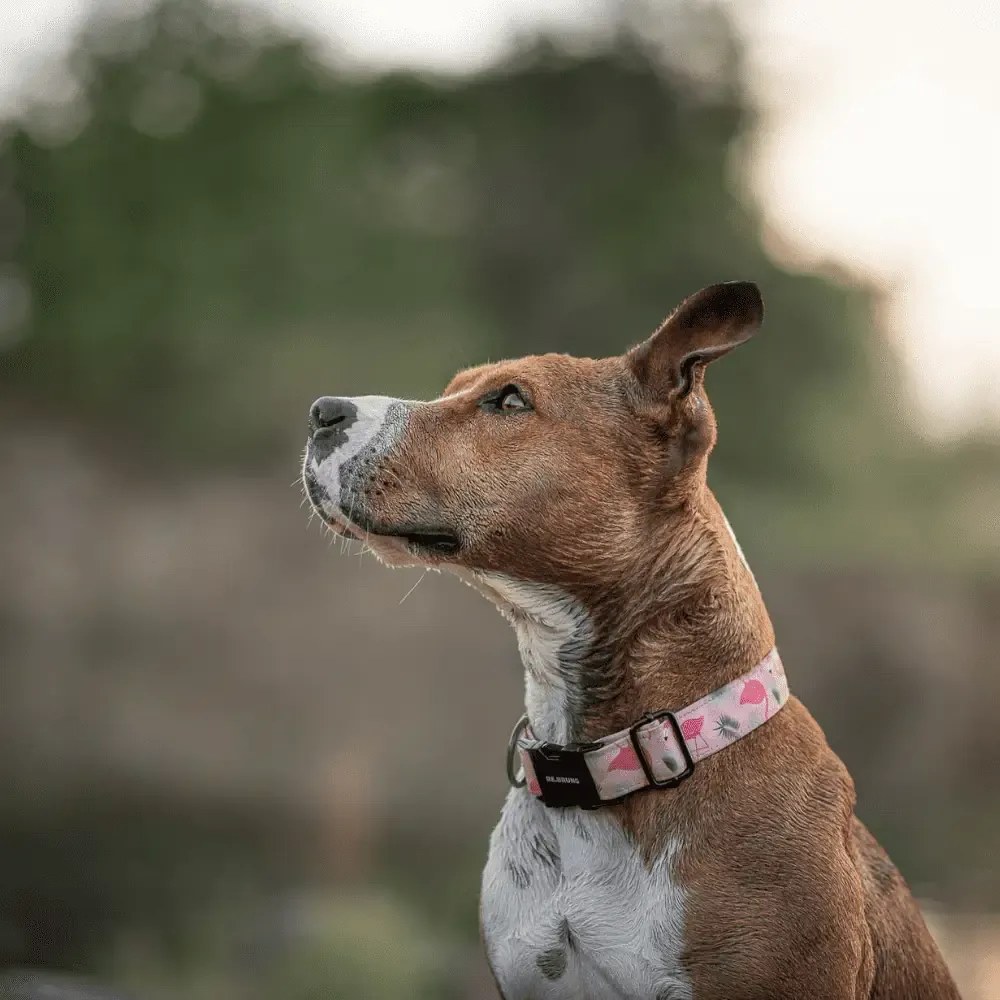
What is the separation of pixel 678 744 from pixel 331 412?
4.41ft

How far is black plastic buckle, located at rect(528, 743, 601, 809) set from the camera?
3.61 m

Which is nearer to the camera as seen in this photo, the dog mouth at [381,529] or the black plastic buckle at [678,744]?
the black plastic buckle at [678,744]

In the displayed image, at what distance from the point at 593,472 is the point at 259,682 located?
13267 mm

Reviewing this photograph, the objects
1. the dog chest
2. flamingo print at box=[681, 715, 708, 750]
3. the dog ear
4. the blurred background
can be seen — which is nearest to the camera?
the dog chest

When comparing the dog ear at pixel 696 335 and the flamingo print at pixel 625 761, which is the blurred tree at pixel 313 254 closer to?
the dog ear at pixel 696 335

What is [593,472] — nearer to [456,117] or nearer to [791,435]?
[791,435]

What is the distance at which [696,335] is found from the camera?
379cm

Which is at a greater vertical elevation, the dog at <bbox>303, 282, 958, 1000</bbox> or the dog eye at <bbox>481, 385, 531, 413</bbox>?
the dog eye at <bbox>481, 385, 531, 413</bbox>

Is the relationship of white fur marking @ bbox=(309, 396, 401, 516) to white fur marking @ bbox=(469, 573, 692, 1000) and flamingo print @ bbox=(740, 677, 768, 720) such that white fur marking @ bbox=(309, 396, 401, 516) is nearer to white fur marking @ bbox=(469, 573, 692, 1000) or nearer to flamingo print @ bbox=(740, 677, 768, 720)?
white fur marking @ bbox=(469, 573, 692, 1000)

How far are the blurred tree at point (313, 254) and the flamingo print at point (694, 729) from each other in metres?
14.7

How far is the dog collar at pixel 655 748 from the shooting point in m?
3.53

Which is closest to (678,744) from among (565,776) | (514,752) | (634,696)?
(634,696)

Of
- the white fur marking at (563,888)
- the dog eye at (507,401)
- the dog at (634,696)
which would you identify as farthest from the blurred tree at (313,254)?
the white fur marking at (563,888)

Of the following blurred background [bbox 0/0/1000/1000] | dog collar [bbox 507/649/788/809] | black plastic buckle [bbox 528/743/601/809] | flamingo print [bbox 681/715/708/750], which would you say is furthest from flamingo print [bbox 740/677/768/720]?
blurred background [bbox 0/0/1000/1000]
